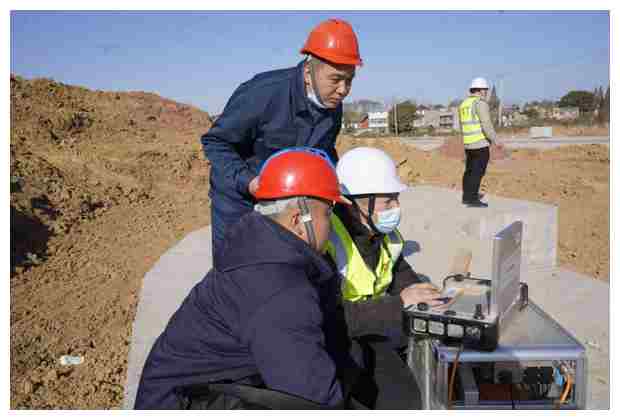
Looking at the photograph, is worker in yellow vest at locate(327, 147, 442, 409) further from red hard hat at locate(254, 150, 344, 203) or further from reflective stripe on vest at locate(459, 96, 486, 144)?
reflective stripe on vest at locate(459, 96, 486, 144)

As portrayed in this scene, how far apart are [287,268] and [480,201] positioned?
5.64 metres

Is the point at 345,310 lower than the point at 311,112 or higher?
lower

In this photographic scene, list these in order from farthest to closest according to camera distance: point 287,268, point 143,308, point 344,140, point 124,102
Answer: point 124,102, point 344,140, point 143,308, point 287,268

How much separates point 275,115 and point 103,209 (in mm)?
7691

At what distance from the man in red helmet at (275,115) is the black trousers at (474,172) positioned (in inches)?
163

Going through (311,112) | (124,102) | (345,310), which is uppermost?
(124,102)

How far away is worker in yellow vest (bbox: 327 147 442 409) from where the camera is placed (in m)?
2.13

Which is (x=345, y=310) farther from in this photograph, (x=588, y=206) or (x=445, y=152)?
(x=445, y=152)

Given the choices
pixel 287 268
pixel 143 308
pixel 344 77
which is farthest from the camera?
pixel 143 308

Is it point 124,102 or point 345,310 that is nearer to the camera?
point 345,310

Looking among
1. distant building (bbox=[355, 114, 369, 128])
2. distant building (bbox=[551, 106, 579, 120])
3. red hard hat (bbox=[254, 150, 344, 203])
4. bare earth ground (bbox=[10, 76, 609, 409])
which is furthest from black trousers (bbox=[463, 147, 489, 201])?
distant building (bbox=[551, 106, 579, 120])

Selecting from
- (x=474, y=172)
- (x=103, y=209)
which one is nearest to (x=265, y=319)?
(x=474, y=172)

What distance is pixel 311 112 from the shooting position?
288 centimetres

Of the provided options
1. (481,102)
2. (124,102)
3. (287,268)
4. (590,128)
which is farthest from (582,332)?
(590,128)
